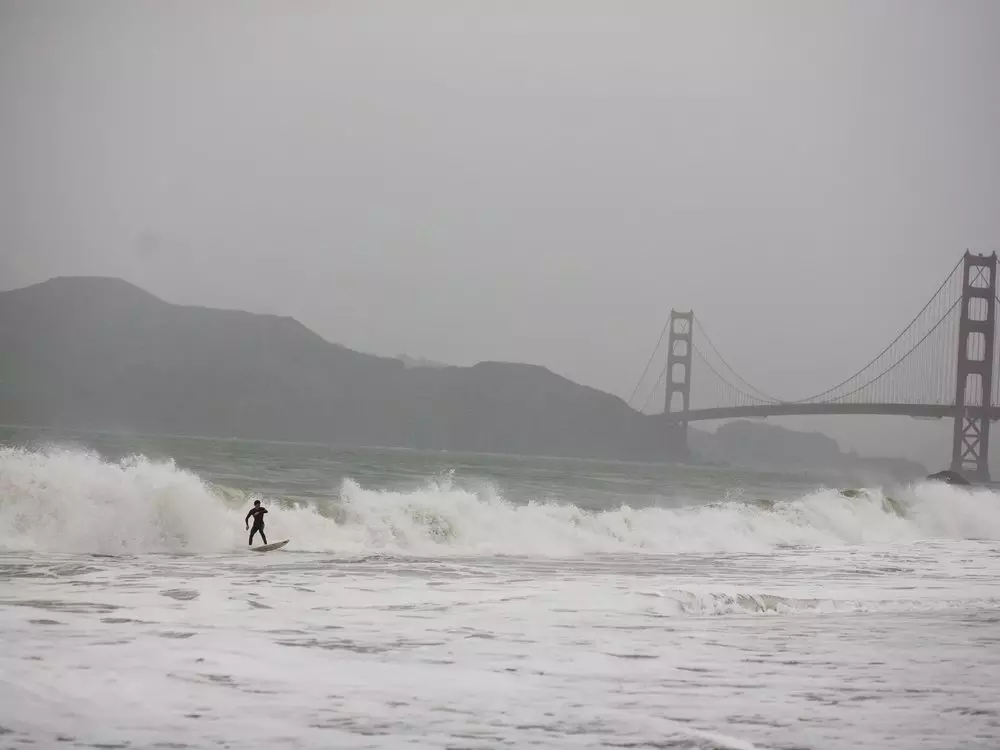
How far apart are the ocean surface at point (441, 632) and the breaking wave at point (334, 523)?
2.4 inches

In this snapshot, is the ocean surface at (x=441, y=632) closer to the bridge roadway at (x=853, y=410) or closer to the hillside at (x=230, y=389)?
the bridge roadway at (x=853, y=410)

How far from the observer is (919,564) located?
17.4 m

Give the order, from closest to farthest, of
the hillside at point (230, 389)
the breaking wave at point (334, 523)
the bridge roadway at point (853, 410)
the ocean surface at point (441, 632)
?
the ocean surface at point (441, 632) → the breaking wave at point (334, 523) → the bridge roadway at point (853, 410) → the hillside at point (230, 389)

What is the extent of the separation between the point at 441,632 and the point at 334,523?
34.3 ft

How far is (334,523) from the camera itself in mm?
18906

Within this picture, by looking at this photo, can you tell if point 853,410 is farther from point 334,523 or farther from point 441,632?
point 441,632

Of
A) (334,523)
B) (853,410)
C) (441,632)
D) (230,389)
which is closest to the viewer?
(441,632)

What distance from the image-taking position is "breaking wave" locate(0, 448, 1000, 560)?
51.9 ft

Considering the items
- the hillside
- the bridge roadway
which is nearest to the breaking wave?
the bridge roadway

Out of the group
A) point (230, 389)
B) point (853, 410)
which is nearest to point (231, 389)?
point (230, 389)

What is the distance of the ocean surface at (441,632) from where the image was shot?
19.4 ft

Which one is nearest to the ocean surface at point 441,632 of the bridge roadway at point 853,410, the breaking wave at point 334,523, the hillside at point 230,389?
the breaking wave at point 334,523

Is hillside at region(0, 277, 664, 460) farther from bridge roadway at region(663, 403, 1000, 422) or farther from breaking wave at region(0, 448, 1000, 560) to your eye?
breaking wave at region(0, 448, 1000, 560)

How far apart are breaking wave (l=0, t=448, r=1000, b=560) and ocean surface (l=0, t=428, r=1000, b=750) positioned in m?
0.06
